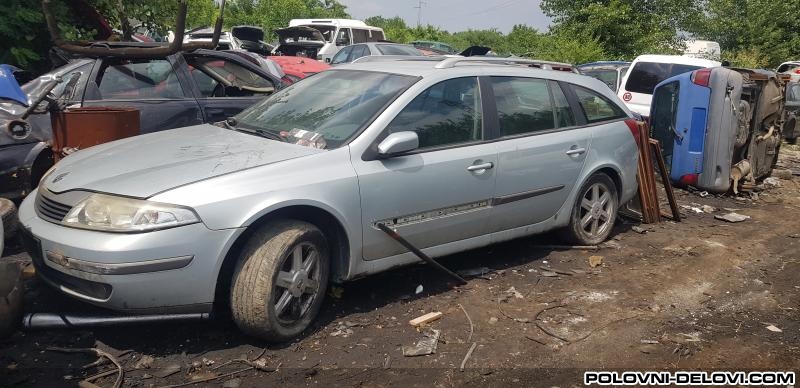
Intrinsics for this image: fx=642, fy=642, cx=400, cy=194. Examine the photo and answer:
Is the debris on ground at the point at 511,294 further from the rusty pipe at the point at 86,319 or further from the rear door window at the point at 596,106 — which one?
the rusty pipe at the point at 86,319

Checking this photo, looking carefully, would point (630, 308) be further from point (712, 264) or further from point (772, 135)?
point (772, 135)

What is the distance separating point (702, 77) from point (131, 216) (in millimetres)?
6642

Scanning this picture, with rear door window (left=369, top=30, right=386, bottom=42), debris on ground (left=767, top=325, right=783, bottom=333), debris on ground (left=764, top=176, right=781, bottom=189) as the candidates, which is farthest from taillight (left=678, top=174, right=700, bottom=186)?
rear door window (left=369, top=30, right=386, bottom=42)

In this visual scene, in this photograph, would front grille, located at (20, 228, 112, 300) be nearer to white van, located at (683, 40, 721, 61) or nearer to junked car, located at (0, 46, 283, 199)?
junked car, located at (0, 46, 283, 199)

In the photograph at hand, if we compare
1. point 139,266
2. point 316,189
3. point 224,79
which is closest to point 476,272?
point 316,189

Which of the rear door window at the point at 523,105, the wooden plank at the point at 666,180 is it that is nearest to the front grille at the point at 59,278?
the rear door window at the point at 523,105

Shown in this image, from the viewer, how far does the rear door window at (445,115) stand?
4.29 metres

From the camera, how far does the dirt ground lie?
3436 mm

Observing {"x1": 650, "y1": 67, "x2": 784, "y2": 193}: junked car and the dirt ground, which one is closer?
the dirt ground

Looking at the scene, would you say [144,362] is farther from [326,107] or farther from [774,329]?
[774,329]

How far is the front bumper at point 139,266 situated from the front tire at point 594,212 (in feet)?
10.6

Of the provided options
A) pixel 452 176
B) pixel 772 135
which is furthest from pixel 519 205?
pixel 772 135

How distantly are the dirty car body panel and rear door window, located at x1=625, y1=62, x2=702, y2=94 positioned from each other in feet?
19.8

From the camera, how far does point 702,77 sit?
296 inches
